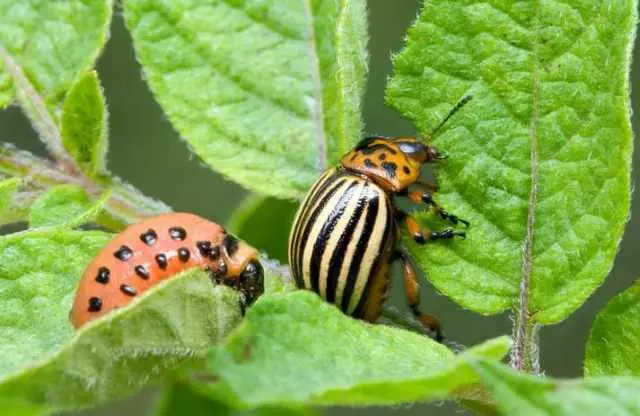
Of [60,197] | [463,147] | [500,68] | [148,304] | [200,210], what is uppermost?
[500,68]

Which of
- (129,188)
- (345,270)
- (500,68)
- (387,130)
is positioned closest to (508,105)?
(500,68)

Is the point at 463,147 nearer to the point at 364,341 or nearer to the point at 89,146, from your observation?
the point at 364,341

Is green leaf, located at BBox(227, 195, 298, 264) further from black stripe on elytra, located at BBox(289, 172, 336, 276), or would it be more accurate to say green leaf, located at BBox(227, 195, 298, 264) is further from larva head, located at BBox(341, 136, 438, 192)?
black stripe on elytra, located at BBox(289, 172, 336, 276)

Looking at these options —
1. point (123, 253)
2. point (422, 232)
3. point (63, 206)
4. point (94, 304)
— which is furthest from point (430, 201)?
point (63, 206)

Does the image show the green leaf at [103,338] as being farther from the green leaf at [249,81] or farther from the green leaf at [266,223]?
the green leaf at [266,223]

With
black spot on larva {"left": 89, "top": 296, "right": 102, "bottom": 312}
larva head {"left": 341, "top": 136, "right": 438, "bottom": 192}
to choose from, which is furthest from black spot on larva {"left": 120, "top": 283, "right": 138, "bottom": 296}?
larva head {"left": 341, "top": 136, "right": 438, "bottom": 192}

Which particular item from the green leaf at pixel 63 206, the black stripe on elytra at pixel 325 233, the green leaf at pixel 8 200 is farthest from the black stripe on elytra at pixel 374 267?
the green leaf at pixel 8 200

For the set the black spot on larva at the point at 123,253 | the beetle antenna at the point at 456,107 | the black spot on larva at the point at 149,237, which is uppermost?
the beetle antenna at the point at 456,107

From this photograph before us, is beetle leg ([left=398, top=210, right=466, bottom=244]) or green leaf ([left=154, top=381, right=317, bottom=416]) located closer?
green leaf ([left=154, top=381, right=317, bottom=416])
